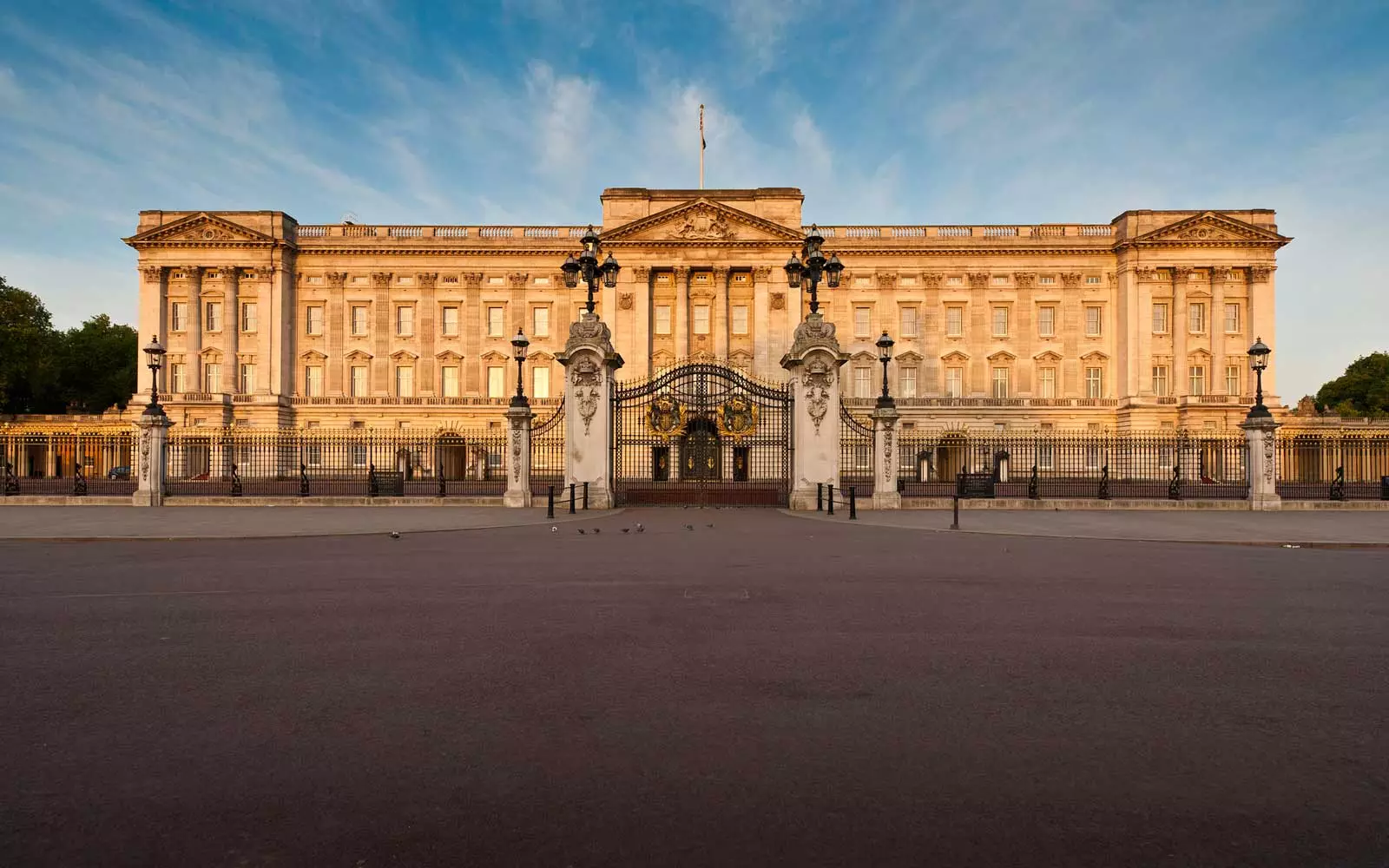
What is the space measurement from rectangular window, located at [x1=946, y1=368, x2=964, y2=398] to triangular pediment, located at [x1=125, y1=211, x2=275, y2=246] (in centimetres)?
4596

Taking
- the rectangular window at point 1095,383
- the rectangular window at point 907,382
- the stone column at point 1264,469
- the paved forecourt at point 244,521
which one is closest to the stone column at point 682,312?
the rectangular window at point 907,382

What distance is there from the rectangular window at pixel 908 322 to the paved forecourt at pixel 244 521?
3677 cm

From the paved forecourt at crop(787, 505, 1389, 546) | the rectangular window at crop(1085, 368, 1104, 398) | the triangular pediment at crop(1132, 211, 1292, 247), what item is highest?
the triangular pediment at crop(1132, 211, 1292, 247)

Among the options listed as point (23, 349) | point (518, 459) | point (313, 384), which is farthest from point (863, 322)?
point (23, 349)

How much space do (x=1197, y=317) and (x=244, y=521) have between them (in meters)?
54.6

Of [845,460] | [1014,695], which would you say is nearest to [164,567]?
[1014,695]

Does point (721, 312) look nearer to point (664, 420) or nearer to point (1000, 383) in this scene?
point (1000, 383)

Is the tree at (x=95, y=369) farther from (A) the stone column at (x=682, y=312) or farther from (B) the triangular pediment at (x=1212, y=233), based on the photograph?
(B) the triangular pediment at (x=1212, y=233)

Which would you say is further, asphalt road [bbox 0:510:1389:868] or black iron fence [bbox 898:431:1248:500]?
black iron fence [bbox 898:431:1248:500]

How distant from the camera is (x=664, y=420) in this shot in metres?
21.3

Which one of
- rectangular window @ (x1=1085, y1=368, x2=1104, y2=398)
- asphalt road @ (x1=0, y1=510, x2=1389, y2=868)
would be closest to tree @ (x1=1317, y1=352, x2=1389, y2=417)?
rectangular window @ (x1=1085, y1=368, x2=1104, y2=398)

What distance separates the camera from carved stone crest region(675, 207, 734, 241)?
47.9m

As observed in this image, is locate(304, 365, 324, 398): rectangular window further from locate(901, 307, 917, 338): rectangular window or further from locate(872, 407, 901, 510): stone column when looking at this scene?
locate(872, 407, 901, 510): stone column

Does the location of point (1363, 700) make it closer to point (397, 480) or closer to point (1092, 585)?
point (1092, 585)
